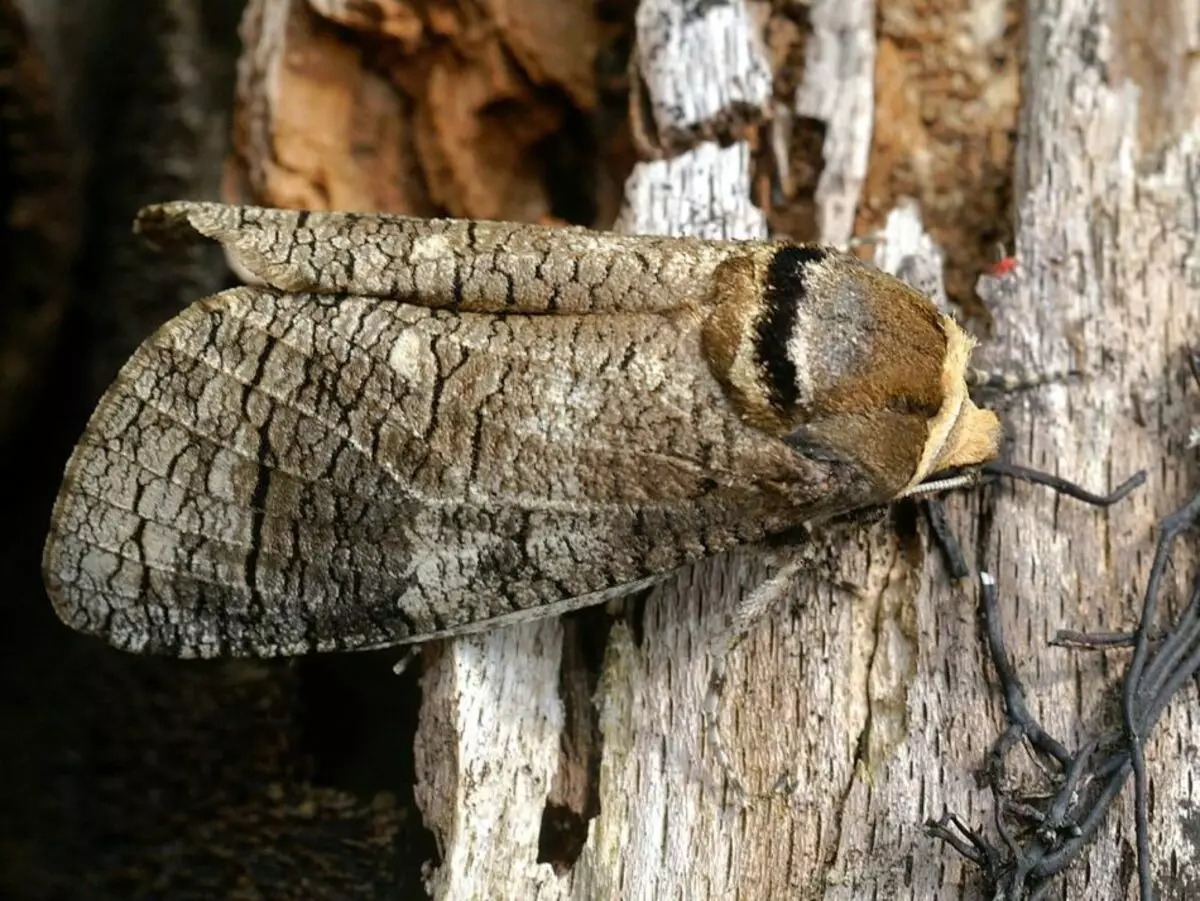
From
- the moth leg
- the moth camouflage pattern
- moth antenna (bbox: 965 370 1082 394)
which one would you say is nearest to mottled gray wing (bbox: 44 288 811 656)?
the moth camouflage pattern

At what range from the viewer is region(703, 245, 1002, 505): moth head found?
193 centimetres

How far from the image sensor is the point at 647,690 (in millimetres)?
2156

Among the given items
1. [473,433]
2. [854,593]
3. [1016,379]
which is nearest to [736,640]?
[854,593]

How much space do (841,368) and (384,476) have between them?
841 mm

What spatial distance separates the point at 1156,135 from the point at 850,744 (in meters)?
1.60

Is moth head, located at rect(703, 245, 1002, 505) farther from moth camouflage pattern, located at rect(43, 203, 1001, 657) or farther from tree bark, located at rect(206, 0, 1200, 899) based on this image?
tree bark, located at rect(206, 0, 1200, 899)

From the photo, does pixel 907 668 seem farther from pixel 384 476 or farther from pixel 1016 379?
pixel 384 476

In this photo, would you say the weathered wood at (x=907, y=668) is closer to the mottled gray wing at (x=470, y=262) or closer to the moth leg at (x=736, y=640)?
the moth leg at (x=736, y=640)

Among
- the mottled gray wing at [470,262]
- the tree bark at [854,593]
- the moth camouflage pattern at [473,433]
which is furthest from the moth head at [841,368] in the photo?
the tree bark at [854,593]

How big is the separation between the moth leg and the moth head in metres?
0.22

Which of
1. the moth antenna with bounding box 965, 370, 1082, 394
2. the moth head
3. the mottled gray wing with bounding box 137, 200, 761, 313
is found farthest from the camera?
the moth antenna with bounding box 965, 370, 1082, 394

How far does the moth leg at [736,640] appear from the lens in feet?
6.80

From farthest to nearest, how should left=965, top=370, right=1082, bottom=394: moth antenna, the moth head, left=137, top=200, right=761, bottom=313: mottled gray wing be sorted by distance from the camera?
left=965, top=370, right=1082, bottom=394: moth antenna < left=137, top=200, right=761, bottom=313: mottled gray wing < the moth head

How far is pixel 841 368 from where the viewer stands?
6.34 feet
